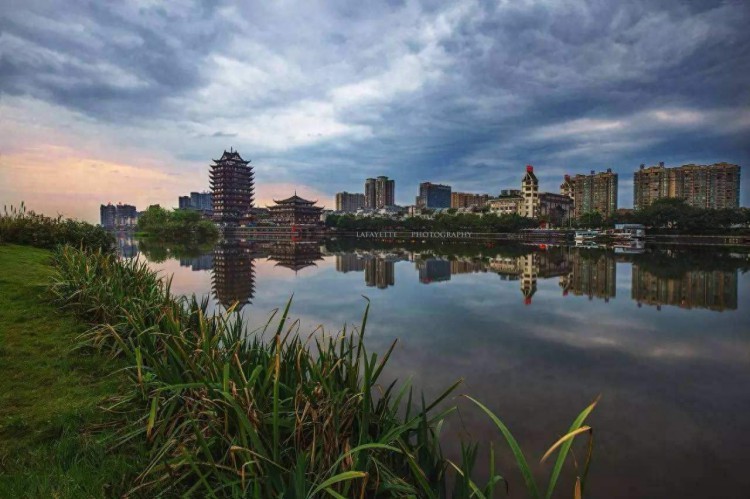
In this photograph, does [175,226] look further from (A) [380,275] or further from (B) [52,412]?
(B) [52,412]

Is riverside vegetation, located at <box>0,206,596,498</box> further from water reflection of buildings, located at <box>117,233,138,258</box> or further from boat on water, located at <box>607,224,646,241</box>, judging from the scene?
boat on water, located at <box>607,224,646,241</box>

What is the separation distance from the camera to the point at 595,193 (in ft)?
359

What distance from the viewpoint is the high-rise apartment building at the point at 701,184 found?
86062 millimetres

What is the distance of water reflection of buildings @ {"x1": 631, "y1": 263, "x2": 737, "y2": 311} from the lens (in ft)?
37.8

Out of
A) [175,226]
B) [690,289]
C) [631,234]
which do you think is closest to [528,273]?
[690,289]

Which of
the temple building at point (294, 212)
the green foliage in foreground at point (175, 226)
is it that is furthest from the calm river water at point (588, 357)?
the temple building at point (294, 212)

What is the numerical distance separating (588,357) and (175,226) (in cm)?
5574

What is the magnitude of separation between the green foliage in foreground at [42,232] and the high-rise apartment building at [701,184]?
90.6 meters

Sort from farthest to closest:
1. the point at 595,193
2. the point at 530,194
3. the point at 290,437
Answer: the point at 595,193 < the point at 530,194 < the point at 290,437

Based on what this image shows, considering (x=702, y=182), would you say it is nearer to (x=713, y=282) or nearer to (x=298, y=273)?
(x=713, y=282)

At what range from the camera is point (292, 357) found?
3.18 m

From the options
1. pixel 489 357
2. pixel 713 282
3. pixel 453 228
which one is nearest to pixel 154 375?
pixel 489 357

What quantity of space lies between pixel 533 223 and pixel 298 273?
203 ft

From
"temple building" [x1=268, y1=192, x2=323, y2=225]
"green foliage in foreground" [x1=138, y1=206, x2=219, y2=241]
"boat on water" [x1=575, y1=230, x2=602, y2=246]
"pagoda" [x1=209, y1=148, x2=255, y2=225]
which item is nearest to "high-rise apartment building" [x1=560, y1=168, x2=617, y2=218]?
"boat on water" [x1=575, y1=230, x2=602, y2=246]
